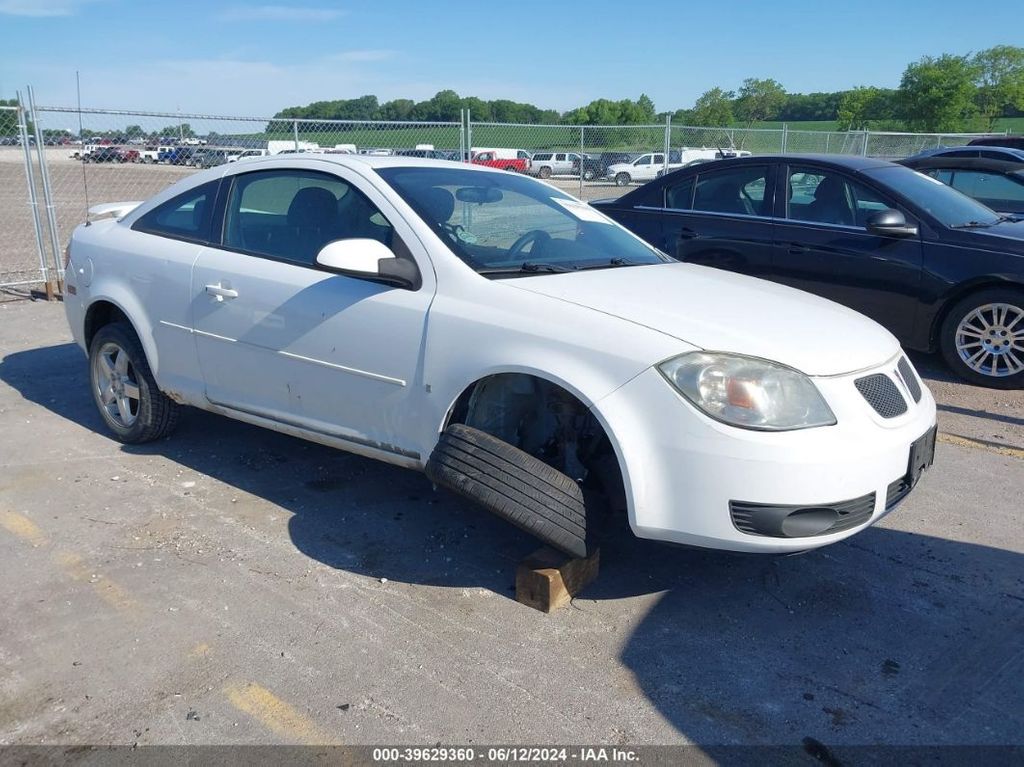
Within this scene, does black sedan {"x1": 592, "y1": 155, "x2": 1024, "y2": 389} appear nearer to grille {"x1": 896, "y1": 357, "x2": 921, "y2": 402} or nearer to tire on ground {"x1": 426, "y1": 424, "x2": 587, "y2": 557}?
grille {"x1": 896, "y1": 357, "x2": 921, "y2": 402}

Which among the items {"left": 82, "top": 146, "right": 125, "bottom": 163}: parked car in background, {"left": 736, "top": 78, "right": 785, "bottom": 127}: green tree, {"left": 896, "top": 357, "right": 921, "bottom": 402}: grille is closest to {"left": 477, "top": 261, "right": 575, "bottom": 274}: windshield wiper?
{"left": 896, "top": 357, "right": 921, "bottom": 402}: grille

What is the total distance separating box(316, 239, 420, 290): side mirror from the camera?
366cm

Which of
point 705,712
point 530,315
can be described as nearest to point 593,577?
point 705,712

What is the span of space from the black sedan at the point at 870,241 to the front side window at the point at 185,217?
4142mm

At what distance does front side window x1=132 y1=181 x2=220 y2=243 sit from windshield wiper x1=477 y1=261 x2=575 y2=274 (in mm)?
1773

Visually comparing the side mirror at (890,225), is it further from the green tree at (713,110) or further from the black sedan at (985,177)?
the green tree at (713,110)

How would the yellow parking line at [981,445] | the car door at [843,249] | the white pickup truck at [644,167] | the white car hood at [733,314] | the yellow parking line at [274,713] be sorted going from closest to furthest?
the yellow parking line at [274,713] → the white car hood at [733,314] → the yellow parking line at [981,445] → the car door at [843,249] → the white pickup truck at [644,167]

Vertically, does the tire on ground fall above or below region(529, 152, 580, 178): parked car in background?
below

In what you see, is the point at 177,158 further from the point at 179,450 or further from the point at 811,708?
the point at 811,708

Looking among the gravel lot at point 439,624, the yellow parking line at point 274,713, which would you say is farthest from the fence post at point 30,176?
the yellow parking line at point 274,713

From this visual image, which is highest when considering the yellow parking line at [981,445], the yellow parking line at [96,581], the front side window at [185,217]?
the front side window at [185,217]

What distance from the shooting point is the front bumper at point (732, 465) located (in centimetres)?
297

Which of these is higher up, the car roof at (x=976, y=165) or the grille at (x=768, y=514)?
the car roof at (x=976, y=165)

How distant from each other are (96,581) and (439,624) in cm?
147
